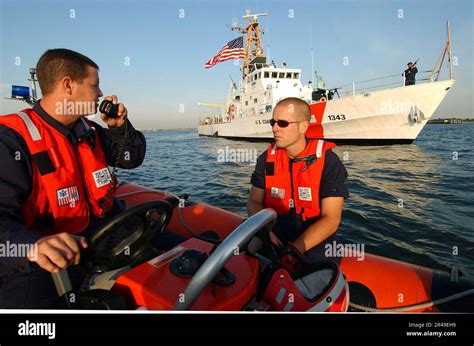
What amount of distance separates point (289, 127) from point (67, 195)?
1.86m

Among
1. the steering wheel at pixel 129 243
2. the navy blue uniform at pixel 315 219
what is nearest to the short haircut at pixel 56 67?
the steering wheel at pixel 129 243

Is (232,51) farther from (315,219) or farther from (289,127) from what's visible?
(315,219)

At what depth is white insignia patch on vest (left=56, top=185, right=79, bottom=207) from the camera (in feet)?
5.32

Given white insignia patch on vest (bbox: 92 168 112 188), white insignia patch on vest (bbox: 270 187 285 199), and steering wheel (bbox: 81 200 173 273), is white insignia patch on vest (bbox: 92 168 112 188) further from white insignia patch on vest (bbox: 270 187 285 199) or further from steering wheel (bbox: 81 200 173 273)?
white insignia patch on vest (bbox: 270 187 285 199)

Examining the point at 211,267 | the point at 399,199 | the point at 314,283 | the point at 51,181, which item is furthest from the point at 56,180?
the point at 399,199

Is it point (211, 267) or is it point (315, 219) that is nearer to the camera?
point (211, 267)

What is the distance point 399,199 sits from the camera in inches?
217

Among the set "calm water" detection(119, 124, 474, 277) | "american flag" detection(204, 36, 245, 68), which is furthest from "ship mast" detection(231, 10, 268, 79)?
"calm water" detection(119, 124, 474, 277)

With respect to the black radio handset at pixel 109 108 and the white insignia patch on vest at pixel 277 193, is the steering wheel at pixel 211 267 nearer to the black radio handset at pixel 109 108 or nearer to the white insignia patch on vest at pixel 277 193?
the white insignia patch on vest at pixel 277 193

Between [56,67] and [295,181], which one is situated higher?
[56,67]

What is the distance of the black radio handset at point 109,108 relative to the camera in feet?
6.81
